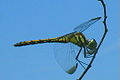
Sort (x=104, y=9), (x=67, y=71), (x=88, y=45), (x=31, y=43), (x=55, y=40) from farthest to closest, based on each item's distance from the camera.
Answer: (x=31, y=43) < (x=55, y=40) < (x=88, y=45) < (x=67, y=71) < (x=104, y=9)

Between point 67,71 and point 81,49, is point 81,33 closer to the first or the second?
point 81,49

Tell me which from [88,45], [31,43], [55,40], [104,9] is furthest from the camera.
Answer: [31,43]

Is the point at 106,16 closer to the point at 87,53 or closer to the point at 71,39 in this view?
the point at 87,53

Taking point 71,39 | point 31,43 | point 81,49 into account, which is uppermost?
point 31,43

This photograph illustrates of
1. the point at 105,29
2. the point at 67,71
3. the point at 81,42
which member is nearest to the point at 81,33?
the point at 81,42

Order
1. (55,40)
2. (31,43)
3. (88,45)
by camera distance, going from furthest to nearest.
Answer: (31,43) → (55,40) → (88,45)

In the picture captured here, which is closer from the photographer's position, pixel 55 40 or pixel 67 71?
pixel 67 71

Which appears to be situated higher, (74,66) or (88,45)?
(88,45)

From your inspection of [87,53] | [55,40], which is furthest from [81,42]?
[55,40]

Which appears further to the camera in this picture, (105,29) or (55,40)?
(55,40)
